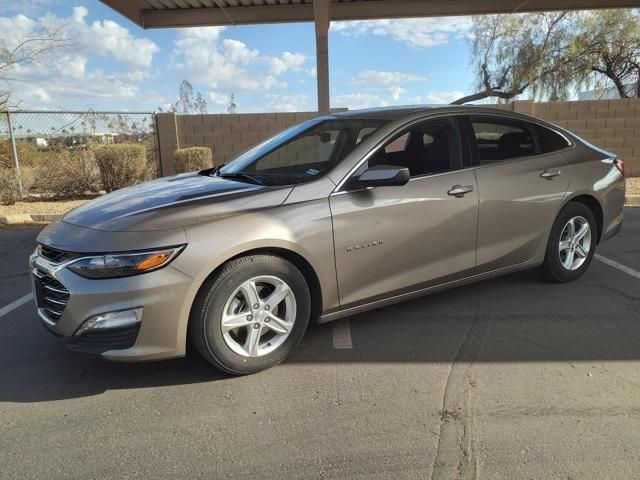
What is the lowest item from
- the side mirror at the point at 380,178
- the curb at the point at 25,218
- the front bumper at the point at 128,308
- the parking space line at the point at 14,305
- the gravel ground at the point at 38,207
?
the parking space line at the point at 14,305

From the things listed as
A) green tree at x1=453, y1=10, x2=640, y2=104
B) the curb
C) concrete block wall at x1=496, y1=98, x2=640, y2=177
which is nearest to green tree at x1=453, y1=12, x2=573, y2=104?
green tree at x1=453, y1=10, x2=640, y2=104

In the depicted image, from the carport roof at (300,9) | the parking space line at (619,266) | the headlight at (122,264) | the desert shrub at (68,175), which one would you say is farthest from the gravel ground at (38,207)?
the parking space line at (619,266)

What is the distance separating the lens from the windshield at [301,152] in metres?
3.78

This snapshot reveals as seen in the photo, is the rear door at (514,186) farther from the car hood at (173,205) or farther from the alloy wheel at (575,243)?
the car hood at (173,205)

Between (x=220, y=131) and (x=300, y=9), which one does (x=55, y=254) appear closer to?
(x=220, y=131)

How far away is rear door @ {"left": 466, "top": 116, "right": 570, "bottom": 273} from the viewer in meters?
4.18

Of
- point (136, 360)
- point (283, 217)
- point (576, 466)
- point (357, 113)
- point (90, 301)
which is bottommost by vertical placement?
point (576, 466)

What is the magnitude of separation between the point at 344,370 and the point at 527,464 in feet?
4.19

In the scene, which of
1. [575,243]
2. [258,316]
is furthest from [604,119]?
[258,316]

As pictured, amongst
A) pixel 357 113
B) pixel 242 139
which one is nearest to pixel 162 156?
pixel 242 139

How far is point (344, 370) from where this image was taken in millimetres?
3428

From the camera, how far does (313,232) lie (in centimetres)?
335

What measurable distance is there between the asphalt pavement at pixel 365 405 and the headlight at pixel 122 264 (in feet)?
2.57

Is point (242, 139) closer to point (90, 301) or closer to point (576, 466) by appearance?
point (90, 301)
